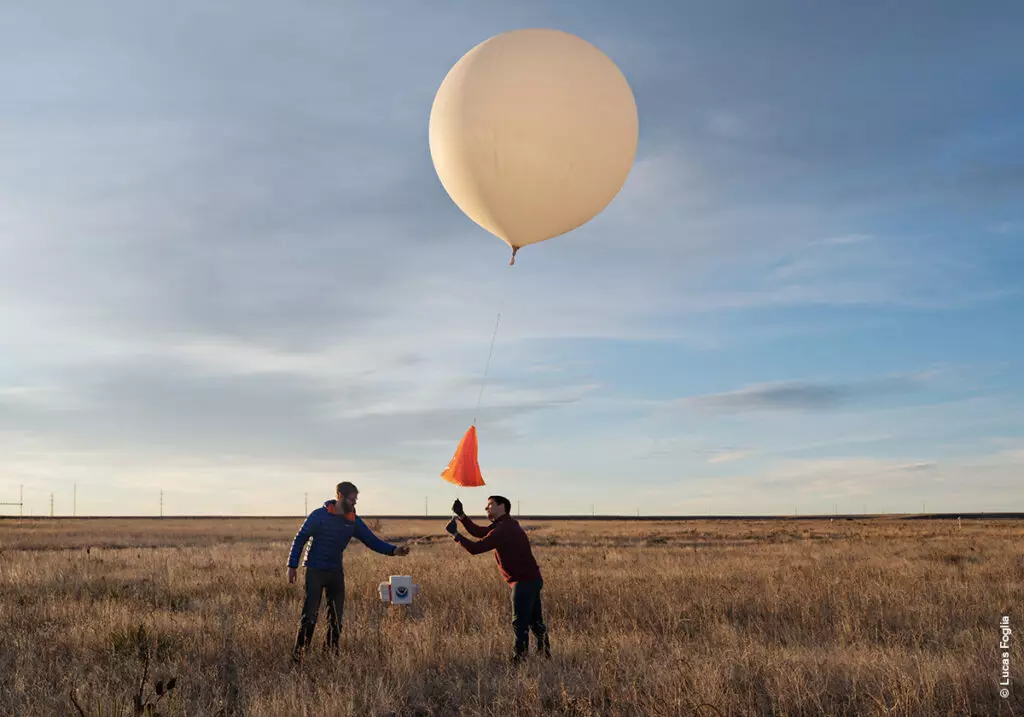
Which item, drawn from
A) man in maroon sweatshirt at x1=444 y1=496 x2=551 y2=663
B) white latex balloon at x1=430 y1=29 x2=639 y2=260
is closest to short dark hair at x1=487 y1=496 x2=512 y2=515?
man in maroon sweatshirt at x1=444 y1=496 x2=551 y2=663

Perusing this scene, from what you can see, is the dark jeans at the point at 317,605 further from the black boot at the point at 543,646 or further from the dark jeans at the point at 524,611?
the black boot at the point at 543,646

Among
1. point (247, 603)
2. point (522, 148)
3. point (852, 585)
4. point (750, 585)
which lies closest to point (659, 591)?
point (750, 585)

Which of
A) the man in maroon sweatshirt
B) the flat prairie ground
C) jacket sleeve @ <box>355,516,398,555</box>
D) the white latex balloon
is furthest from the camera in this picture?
jacket sleeve @ <box>355,516,398,555</box>

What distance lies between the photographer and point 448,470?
335 inches

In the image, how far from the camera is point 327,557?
343 inches

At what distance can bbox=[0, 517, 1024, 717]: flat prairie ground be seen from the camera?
6910 millimetres

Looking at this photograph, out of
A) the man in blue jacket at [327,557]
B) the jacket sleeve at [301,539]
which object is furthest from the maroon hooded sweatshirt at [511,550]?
the jacket sleeve at [301,539]

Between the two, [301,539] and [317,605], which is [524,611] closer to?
[317,605]

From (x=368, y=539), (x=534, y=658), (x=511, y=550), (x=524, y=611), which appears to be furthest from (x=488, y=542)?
(x=368, y=539)

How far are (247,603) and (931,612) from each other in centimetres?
991

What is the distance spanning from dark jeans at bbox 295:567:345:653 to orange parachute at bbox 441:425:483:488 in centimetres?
155

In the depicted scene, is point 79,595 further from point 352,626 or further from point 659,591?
point 659,591

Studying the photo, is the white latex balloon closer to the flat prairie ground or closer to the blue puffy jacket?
the blue puffy jacket

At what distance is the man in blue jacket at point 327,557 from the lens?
8656 mm
